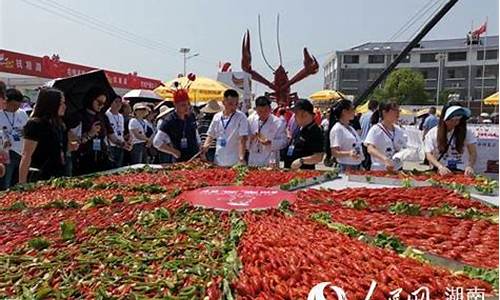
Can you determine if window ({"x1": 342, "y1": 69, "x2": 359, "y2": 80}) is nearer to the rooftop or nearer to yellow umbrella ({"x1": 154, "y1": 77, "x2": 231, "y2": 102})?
the rooftop

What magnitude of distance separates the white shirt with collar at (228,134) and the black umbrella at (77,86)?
4.23 ft

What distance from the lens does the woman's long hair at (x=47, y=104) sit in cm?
418

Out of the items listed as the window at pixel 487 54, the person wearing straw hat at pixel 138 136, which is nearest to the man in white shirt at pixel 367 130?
the person wearing straw hat at pixel 138 136

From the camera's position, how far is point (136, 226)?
8.36 ft

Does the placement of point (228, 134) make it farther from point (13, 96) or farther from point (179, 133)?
point (13, 96)

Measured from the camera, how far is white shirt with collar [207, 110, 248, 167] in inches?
218

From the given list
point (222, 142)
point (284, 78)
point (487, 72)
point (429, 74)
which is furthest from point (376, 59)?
point (222, 142)

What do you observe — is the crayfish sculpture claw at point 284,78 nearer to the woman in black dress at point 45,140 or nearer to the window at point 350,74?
the woman in black dress at point 45,140

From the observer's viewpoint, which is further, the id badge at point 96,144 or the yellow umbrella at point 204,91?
the yellow umbrella at point 204,91

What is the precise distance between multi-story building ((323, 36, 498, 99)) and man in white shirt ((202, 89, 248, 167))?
6797 centimetres

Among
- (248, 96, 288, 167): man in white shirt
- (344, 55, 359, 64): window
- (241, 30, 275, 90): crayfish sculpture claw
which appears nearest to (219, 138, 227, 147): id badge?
(248, 96, 288, 167): man in white shirt

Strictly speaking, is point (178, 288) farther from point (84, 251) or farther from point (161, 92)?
point (161, 92)

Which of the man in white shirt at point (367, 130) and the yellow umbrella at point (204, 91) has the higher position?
the yellow umbrella at point (204, 91)

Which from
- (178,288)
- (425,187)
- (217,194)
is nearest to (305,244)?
(178,288)
